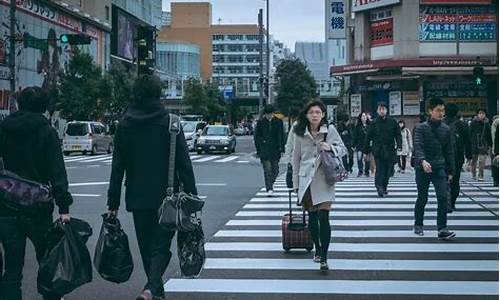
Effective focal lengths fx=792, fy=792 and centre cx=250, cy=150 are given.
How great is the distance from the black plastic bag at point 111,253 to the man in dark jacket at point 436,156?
4.70 m

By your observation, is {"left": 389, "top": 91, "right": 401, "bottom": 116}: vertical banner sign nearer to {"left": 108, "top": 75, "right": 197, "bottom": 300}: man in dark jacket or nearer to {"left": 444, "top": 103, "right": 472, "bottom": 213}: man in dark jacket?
{"left": 444, "top": 103, "right": 472, "bottom": 213}: man in dark jacket

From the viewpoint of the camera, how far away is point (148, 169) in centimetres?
620

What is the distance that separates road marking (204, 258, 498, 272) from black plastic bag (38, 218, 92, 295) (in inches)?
104

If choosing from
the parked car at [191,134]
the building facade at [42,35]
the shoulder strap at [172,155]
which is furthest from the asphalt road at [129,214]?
the building facade at [42,35]

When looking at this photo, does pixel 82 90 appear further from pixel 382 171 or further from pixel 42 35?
pixel 382 171

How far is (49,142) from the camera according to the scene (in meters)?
5.98

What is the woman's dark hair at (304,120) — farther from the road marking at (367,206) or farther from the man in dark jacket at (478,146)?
the man in dark jacket at (478,146)

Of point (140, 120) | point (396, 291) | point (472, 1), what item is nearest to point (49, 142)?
point (140, 120)

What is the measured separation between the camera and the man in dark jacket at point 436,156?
980cm

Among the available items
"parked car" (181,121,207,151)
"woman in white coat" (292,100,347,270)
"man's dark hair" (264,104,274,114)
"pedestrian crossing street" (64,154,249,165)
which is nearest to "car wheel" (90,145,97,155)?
"pedestrian crossing street" (64,154,249,165)

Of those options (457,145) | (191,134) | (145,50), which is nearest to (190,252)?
(145,50)

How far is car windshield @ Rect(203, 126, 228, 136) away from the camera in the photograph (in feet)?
129

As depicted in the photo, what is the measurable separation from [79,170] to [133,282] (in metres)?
18.1

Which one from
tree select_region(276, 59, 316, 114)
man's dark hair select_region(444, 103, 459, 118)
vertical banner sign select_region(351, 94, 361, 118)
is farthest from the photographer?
tree select_region(276, 59, 316, 114)
